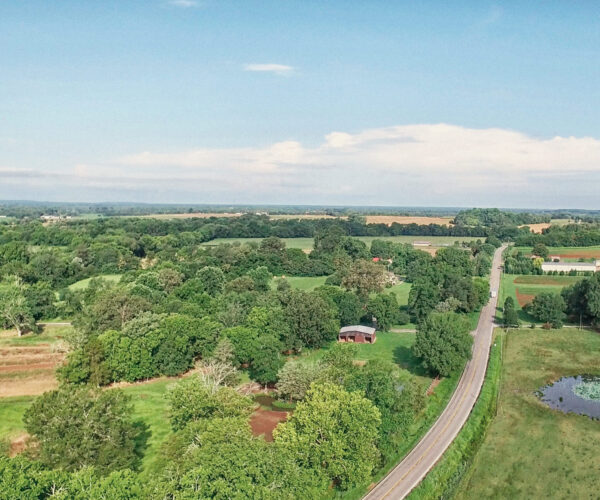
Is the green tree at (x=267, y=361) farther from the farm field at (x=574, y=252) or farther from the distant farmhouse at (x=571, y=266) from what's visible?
the farm field at (x=574, y=252)

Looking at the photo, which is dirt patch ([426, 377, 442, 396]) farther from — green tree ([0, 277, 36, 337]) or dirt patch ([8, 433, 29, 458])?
green tree ([0, 277, 36, 337])

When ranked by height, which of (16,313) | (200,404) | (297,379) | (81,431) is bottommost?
(297,379)

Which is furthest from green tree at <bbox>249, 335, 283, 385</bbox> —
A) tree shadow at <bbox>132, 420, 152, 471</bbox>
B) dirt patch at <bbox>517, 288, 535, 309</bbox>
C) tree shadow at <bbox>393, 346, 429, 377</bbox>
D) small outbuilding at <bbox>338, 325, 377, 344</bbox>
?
dirt patch at <bbox>517, 288, 535, 309</bbox>

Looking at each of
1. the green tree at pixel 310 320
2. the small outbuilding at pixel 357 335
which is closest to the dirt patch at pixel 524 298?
the small outbuilding at pixel 357 335

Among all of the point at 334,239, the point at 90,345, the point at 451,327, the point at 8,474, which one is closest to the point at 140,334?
the point at 90,345

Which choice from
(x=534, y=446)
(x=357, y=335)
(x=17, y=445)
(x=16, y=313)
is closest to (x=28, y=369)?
(x=16, y=313)

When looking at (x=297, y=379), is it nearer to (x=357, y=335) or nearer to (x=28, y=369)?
(x=357, y=335)
